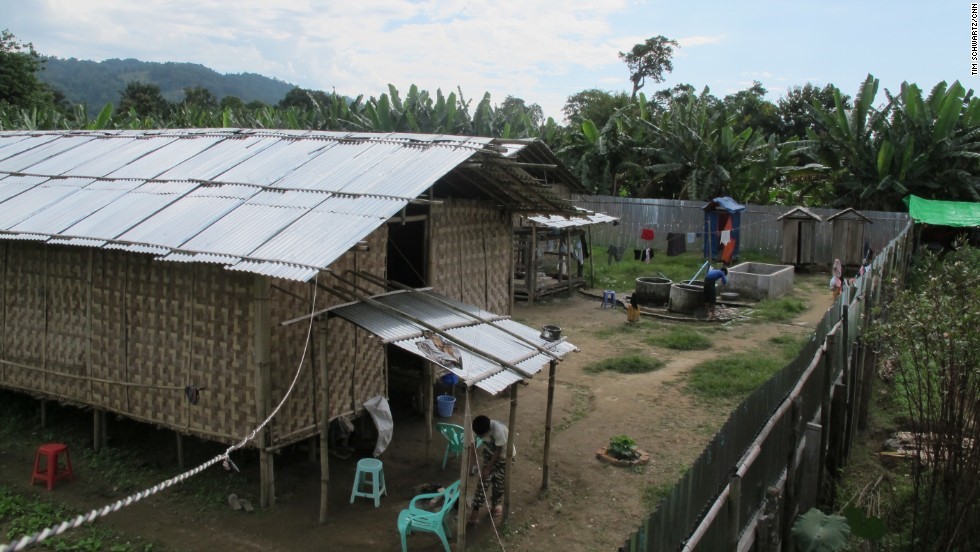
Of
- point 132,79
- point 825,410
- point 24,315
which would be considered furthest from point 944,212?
point 132,79

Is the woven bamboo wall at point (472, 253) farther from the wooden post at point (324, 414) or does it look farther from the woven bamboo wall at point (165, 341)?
the wooden post at point (324, 414)

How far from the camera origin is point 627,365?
12977 mm

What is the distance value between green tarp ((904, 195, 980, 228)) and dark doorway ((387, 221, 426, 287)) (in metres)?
16.9

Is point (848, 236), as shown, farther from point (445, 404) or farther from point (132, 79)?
point (132, 79)

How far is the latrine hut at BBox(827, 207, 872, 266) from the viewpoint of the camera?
23203 mm

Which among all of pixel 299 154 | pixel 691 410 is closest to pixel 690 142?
pixel 691 410

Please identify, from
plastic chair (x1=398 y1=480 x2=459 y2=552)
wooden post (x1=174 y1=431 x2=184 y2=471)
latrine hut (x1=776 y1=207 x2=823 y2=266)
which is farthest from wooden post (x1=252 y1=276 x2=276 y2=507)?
latrine hut (x1=776 y1=207 x2=823 y2=266)

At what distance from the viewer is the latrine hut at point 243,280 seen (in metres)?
7.22

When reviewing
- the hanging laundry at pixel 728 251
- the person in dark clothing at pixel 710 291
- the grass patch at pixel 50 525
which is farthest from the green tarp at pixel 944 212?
the grass patch at pixel 50 525

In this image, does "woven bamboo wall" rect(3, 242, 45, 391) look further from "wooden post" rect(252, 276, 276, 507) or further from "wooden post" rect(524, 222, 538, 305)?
"wooden post" rect(524, 222, 538, 305)

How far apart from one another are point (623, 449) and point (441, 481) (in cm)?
225

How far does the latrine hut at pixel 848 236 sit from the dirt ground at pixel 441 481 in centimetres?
1403

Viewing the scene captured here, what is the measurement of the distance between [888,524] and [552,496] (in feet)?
10.4

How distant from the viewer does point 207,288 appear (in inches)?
303
